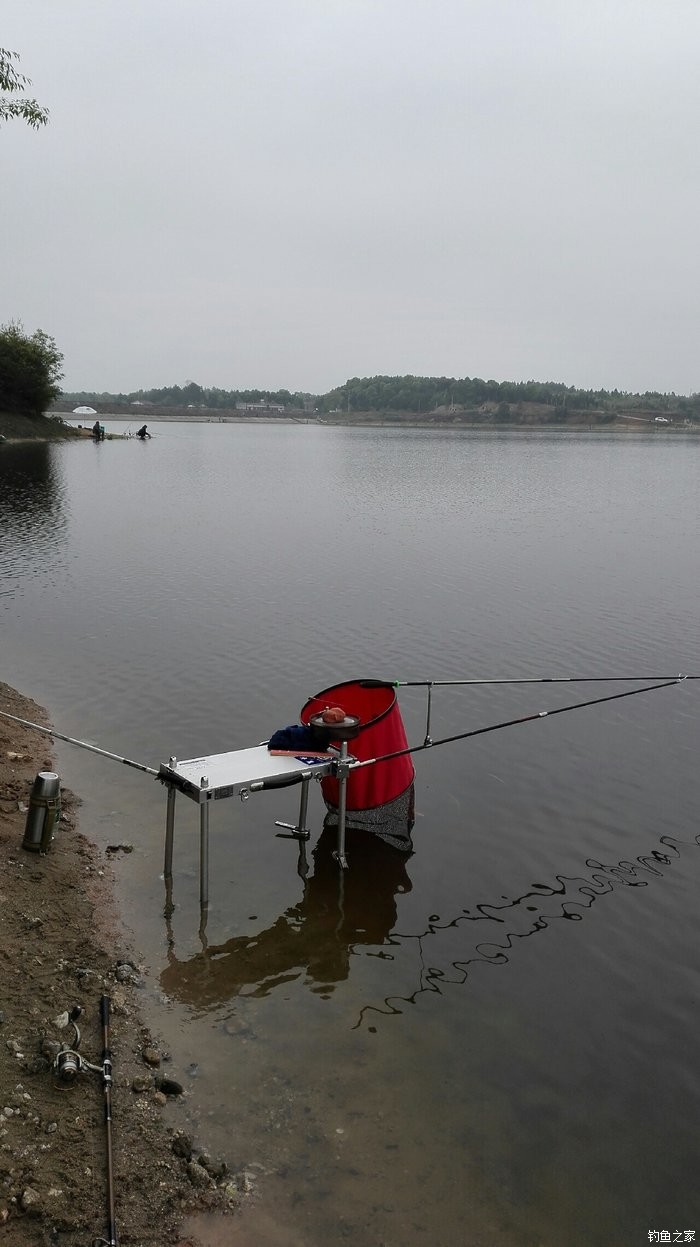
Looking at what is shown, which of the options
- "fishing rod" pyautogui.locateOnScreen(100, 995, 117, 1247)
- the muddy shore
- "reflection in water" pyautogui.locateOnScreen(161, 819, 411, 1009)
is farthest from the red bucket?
"fishing rod" pyautogui.locateOnScreen(100, 995, 117, 1247)

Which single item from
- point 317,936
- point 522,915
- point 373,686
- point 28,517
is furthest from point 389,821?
point 28,517

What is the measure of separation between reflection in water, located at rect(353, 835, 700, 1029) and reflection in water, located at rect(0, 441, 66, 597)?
16.9 meters

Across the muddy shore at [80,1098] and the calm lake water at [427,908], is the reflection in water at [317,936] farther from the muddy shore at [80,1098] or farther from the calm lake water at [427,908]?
the muddy shore at [80,1098]

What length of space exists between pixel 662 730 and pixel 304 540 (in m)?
20.3

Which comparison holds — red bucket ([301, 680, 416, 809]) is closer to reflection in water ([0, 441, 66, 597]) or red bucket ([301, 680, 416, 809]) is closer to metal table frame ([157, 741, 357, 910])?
metal table frame ([157, 741, 357, 910])

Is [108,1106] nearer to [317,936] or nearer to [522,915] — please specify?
[317,936]

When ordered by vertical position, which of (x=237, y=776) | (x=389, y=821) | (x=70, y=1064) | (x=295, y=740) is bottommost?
(x=389, y=821)

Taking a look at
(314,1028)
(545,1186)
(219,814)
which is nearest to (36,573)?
(219,814)

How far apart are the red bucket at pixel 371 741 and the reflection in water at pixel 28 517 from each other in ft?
47.4

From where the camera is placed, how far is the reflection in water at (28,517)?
2630 centimetres

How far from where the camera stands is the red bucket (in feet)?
33.7

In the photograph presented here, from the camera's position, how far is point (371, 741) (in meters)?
10.3

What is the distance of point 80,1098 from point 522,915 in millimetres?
4920

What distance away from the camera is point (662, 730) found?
48.1ft
